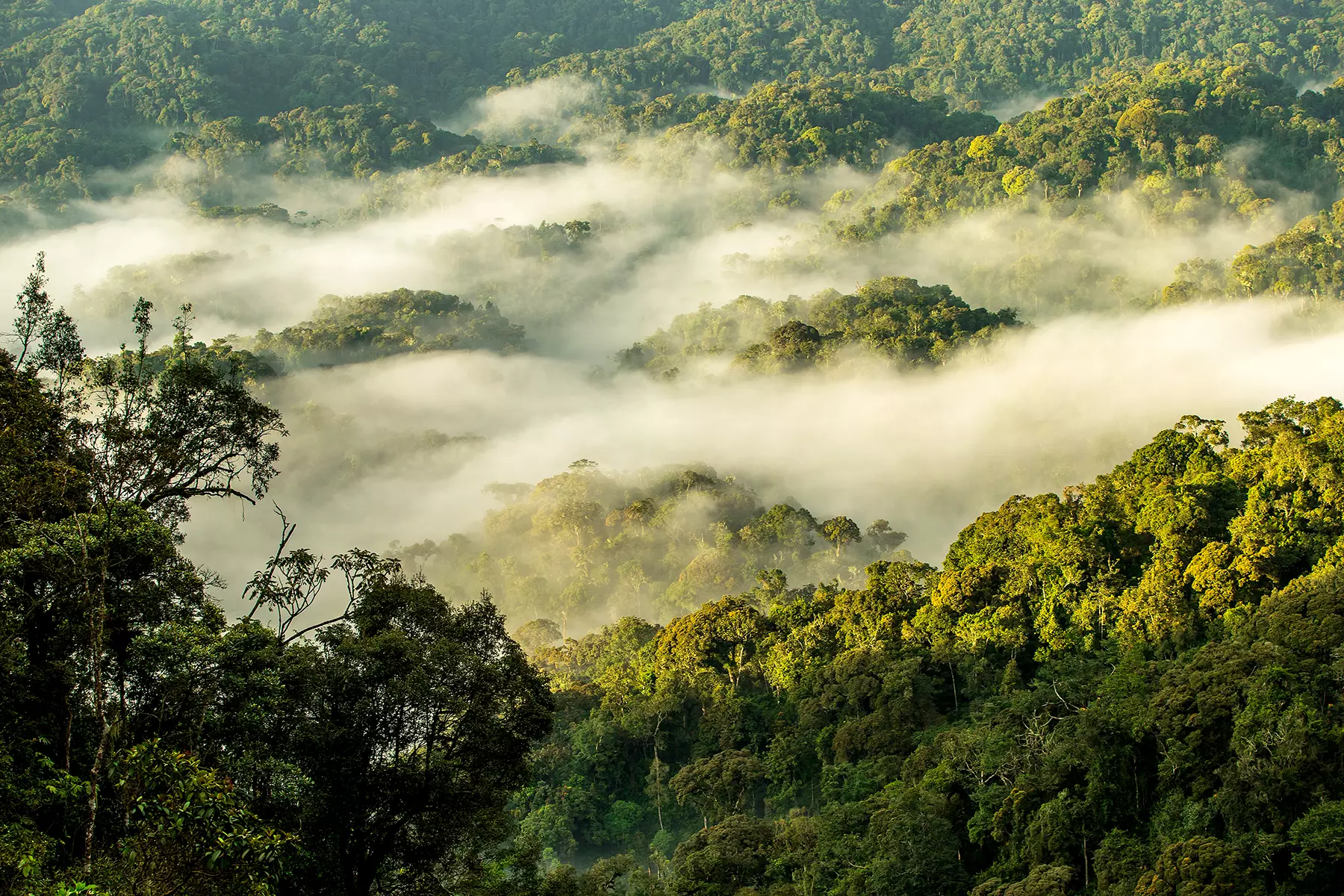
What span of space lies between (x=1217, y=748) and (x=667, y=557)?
3901 cm

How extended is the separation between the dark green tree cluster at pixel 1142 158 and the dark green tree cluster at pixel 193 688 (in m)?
79.8

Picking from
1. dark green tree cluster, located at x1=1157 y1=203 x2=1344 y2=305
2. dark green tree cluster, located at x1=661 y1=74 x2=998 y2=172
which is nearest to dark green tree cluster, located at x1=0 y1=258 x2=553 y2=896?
dark green tree cluster, located at x1=1157 y1=203 x2=1344 y2=305

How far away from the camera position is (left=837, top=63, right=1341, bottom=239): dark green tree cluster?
3440 inches

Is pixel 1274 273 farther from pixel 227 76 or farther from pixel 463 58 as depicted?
pixel 463 58

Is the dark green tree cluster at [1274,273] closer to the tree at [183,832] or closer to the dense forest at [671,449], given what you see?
the dense forest at [671,449]

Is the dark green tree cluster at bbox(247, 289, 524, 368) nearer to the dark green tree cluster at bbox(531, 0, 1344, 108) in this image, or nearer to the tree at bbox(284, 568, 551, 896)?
the dark green tree cluster at bbox(531, 0, 1344, 108)

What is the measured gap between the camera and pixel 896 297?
77.1 meters

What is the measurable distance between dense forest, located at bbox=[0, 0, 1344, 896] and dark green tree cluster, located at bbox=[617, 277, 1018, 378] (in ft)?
1.12

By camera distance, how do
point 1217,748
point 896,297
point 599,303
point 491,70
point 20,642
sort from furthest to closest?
point 491,70 < point 599,303 < point 896,297 < point 1217,748 < point 20,642

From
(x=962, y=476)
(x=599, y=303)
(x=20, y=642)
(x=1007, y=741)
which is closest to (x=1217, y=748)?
(x=1007, y=741)

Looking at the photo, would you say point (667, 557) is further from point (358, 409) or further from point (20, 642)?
point (20, 642)

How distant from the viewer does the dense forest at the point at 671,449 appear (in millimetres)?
15188

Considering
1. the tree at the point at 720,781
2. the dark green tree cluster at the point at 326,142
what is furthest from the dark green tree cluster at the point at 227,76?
the tree at the point at 720,781

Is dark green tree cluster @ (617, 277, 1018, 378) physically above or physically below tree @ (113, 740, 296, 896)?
above
